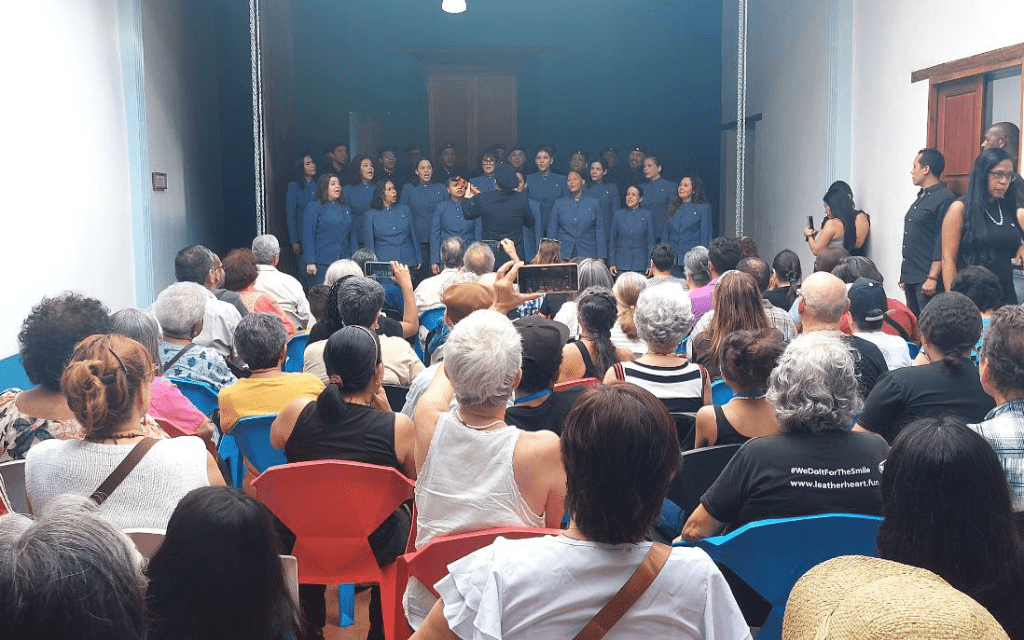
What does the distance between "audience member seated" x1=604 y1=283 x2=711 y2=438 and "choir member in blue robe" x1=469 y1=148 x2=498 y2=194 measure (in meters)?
6.25

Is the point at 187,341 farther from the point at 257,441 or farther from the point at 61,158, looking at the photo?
the point at 61,158

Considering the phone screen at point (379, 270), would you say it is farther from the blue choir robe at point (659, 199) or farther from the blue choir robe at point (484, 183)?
the blue choir robe at point (659, 199)

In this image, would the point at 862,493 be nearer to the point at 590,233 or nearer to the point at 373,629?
the point at 373,629

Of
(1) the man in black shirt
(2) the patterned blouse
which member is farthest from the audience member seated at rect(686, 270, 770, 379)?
(1) the man in black shirt

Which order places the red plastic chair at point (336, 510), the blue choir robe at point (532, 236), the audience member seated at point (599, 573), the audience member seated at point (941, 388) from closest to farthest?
the audience member seated at point (599, 573), the red plastic chair at point (336, 510), the audience member seated at point (941, 388), the blue choir robe at point (532, 236)

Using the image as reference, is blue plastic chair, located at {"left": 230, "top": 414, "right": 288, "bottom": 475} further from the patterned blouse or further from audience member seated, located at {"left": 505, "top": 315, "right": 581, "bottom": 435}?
audience member seated, located at {"left": 505, "top": 315, "right": 581, "bottom": 435}

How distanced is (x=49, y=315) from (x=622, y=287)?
2174 mm

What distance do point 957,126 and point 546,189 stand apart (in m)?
4.26

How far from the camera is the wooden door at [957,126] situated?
5824mm

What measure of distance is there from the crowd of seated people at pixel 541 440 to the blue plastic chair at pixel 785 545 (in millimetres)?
144

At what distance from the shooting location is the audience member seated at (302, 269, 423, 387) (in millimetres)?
3492

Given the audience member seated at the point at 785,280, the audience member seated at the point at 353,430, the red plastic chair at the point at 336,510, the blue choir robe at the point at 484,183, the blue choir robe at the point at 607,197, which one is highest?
the blue choir robe at the point at 484,183

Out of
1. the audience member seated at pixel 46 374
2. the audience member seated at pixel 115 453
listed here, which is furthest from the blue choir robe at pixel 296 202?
the audience member seated at pixel 115 453

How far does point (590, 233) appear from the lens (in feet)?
30.2
